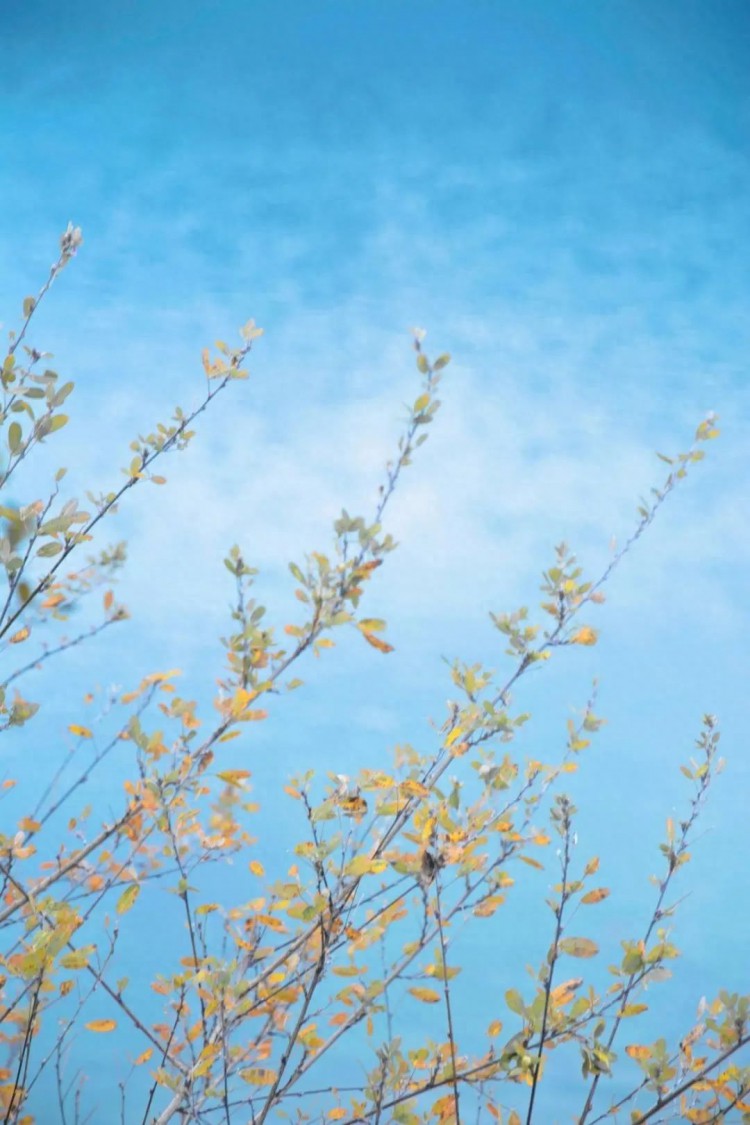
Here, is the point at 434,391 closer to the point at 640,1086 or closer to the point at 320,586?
the point at 320,586

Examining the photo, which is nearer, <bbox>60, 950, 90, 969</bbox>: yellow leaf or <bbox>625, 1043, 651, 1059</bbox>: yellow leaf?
<bbox>60, 950, 90, 969</bbox>: yellow leaf

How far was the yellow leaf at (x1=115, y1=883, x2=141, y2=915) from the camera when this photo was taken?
3.96 feet

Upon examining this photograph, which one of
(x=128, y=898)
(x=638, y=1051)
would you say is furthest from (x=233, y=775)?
(x=638, y=1051)

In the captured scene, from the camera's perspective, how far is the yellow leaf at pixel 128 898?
3.96 ft

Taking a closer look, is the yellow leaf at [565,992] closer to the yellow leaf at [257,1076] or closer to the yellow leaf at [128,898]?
the yellow leaf at [257,1076]

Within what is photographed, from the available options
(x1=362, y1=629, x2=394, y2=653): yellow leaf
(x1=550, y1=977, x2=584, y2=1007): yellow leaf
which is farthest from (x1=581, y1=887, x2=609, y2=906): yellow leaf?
(x1=362, y1=629, x2=394, y2=653): yellow leaf

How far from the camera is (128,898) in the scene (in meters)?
1.21

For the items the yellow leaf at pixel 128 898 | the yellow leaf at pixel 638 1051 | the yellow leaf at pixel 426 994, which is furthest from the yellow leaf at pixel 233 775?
the yellow leaf at pixel 638 1051

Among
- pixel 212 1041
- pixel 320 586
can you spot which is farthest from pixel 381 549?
pixel 212 1041

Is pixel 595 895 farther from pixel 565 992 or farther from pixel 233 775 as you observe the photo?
pixel 233 775

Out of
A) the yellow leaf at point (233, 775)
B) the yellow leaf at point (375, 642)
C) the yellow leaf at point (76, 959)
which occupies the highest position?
the yellow leaf at point (375, 642)

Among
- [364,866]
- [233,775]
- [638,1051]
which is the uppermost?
[233,775]

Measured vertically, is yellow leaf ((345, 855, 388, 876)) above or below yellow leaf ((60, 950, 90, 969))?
above

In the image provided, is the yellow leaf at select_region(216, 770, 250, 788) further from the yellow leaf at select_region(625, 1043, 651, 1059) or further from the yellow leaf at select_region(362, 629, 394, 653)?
the yellow leaf at select_region(625, 1043, 651, 1059)
